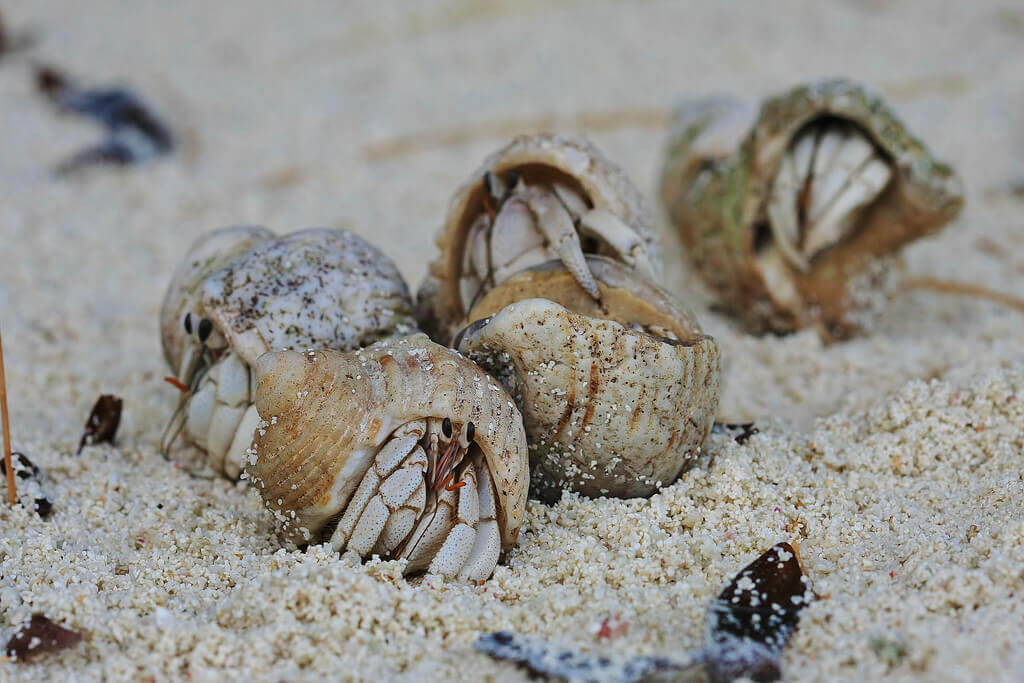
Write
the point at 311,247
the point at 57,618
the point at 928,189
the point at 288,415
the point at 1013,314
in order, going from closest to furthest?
1. the point at 57,618
2. the point at 288,415
3. the point at 311,247
4. the point at 928,189
5. the point at 1013,314

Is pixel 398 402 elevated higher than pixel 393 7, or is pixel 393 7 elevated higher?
pixel 393 7

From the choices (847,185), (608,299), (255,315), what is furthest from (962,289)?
(255,315)

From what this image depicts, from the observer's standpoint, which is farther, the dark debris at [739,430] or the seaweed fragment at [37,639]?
the dark debris at [739,430]

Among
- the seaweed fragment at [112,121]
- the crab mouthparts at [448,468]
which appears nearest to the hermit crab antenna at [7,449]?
the crab mouthparts at [448,468]

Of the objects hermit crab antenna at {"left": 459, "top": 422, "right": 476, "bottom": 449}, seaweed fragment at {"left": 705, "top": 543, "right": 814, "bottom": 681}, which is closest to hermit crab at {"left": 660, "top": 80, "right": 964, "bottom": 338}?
seaweed fragment at {"left": 705, "top": 543, "right": 814, "bottom": 681}

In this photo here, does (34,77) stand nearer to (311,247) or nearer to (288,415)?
(311,247)

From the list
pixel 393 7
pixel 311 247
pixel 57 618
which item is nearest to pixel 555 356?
pixel 311 247

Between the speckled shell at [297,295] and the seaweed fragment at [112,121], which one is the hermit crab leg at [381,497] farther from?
the seaweed fragment at [112,121]

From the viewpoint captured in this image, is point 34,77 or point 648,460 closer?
point 648,460
